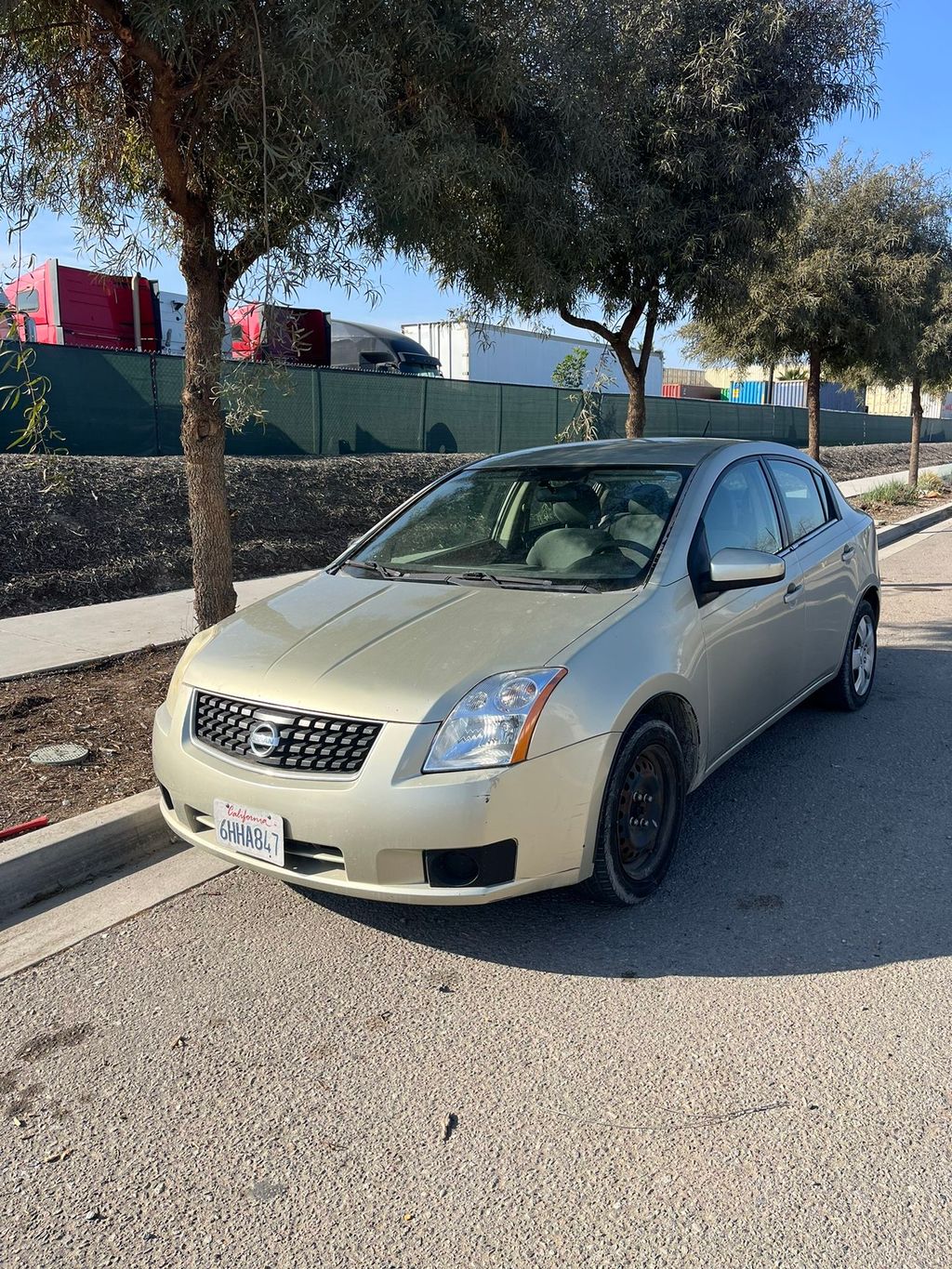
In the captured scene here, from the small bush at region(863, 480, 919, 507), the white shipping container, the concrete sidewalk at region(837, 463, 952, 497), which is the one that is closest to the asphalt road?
the small bush at region(863, 480, 919, 507)

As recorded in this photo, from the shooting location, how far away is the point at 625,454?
189 inches

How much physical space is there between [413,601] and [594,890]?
1301mm

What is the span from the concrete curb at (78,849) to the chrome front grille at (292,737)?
88 centimetres

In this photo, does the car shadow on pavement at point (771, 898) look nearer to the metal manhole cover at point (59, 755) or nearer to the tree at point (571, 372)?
the metal manhole cover at point (59, 755)

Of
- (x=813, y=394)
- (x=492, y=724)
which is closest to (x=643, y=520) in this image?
(x=492, y=724)

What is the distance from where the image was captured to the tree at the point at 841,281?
14125 millimetres

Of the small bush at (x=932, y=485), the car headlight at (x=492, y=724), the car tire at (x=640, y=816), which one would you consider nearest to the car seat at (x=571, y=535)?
the car tire at (x=640, y=816)

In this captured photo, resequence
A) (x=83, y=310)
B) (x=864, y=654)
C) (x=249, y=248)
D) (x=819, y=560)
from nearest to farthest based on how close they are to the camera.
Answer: (x=819, y=560) → (x=249, y=248) → (x=864, y=654) → (x=83, y=310)

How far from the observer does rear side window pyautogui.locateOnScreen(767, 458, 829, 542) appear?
5191 millimetres

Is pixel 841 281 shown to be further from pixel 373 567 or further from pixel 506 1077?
pixel 506 1077

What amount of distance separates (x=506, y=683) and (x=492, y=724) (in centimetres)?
15

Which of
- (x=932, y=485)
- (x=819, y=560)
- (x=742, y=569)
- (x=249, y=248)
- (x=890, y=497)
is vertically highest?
(x=249, y=248)

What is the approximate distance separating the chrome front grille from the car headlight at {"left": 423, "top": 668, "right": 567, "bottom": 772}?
225 millimetres

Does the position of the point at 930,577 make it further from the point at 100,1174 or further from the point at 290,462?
the point at 100,1174
